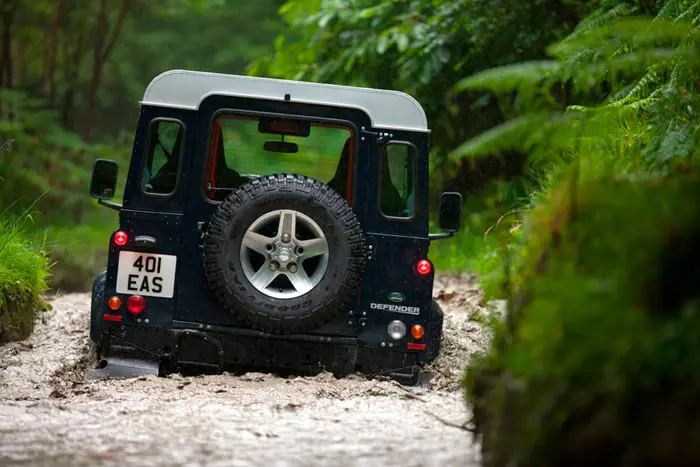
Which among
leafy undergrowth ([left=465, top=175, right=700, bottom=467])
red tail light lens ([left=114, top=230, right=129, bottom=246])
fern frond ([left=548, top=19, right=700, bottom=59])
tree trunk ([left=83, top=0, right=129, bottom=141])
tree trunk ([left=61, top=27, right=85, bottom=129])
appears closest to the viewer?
leafy undergrowth ([left=465, top=175, right=700, bottom=467])

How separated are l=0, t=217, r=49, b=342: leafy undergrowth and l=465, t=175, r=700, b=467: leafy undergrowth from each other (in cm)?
519

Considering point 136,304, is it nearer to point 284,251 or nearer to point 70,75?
point 284,251

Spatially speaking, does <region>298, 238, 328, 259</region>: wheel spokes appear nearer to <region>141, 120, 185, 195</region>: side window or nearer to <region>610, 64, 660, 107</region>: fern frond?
<region>141, 120, 185, 195</region>: side window

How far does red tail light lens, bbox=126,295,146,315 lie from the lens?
285 inches

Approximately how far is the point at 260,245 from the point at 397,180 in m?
1.14

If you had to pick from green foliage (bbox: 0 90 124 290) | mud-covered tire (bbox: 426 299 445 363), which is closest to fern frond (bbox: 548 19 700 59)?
mud-covered tire (bbox: 426 299 445 363)

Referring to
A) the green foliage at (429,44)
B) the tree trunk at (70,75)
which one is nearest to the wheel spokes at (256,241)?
the green foliage at (429,44)

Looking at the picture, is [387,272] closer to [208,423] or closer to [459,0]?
[208,423]

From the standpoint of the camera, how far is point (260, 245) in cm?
701

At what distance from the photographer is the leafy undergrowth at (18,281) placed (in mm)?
8438

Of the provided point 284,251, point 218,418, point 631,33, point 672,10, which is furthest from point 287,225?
point 672,10

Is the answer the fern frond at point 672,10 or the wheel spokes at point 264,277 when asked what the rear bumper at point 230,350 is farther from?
the fern frond at point 672,10

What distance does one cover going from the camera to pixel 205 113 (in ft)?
24.1

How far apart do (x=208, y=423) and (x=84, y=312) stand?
4.86 meters
